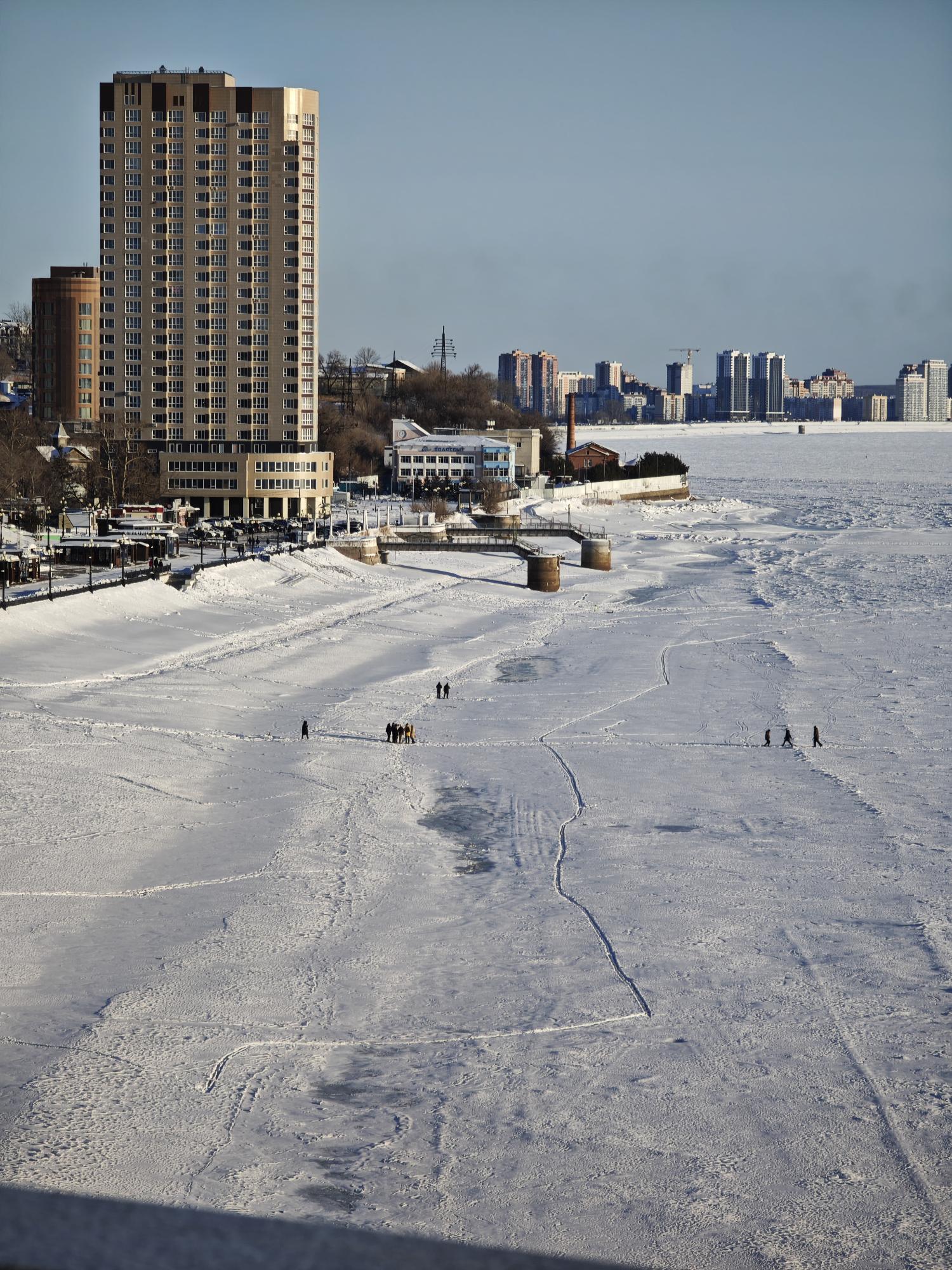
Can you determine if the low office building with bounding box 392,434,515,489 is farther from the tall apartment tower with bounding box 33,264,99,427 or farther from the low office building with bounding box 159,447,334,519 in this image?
the tall apartment tower with bounding box 33,264,99,427

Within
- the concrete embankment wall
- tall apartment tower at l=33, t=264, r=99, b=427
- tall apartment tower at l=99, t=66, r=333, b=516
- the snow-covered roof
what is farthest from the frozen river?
tall apartment tower at l=33, t=264, r=99, b=427

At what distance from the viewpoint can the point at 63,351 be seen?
91.5 m

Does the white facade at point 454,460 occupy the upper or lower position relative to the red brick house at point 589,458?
lower

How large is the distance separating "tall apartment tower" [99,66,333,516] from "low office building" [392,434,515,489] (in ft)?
51.6

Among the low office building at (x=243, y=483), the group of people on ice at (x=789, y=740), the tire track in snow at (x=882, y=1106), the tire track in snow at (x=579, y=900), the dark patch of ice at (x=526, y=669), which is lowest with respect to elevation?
the tire track in snow at (x=882, y=1106)

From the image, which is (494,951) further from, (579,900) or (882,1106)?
(882,1106)

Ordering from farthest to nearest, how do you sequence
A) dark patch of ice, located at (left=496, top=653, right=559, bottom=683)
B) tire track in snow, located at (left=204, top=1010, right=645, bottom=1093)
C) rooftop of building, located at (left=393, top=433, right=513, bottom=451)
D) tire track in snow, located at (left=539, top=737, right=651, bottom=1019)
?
rooftop of building, located at (left=393, top=433, right=513, bottom=451) → dark patch of ice, located at (left=496, top=653, right=559, bottom=683) → tire track in snow, located at (left=539, top=737, right=651, bottom=1019) → tire track in snow, located at (left=204, top=1010, right=645, bottom=1093)

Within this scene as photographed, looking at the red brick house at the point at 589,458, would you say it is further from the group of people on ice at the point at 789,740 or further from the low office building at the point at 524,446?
the group of people on ice at the point at 789,740

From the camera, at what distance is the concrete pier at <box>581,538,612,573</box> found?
162 feet

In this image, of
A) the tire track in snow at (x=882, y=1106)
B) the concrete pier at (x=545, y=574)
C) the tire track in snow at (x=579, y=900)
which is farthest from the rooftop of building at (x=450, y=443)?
the tire track in snow at (x=882, y=1106)

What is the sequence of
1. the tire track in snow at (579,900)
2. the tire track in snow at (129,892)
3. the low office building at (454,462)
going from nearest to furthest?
the tire track in snow at (579,900) < the tire track in snow at (129,892) < the low office building at (454,462)

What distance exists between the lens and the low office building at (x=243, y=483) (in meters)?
61.9

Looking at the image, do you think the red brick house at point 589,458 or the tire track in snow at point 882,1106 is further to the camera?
the red brick house at point 589,458

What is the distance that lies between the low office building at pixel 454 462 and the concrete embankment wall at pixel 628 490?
3.48m
